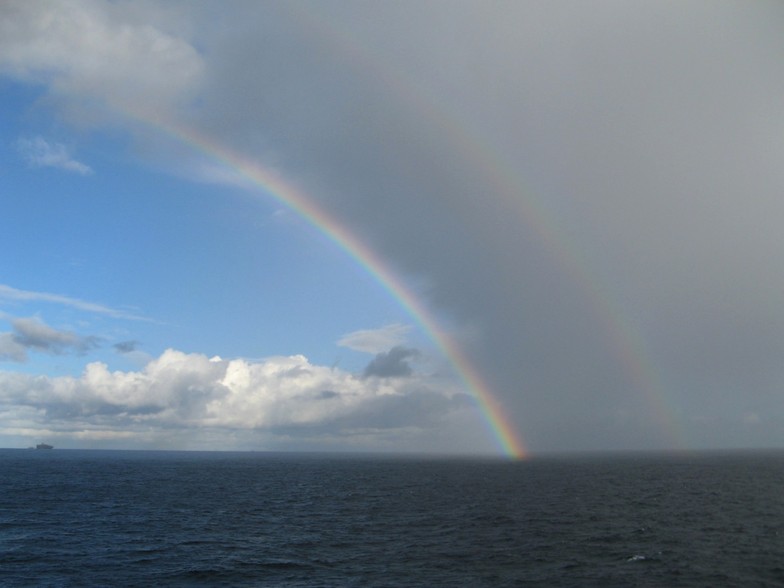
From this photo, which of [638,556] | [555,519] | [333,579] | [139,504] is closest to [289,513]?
[139,504]

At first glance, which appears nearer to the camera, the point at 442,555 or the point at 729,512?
the point at 442,555

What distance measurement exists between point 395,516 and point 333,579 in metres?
39.2

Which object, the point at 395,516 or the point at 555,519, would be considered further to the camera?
the point at 395,516

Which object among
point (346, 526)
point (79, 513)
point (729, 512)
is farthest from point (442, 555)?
point (79, 513)

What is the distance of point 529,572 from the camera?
155 feet

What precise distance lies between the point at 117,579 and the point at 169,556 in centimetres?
907

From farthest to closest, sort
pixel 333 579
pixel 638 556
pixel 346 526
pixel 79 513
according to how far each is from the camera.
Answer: pixel 79 513, pixel 346 526, pixel 638 556, pixel 333 579

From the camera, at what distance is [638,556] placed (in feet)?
172

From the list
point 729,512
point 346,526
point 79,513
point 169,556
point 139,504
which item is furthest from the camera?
point 139,504

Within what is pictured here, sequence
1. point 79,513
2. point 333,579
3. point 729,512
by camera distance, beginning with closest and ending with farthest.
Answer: point 333,579 < point 729,512 < point 79,513

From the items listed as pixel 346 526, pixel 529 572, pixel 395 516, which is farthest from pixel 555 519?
pixel 529 572

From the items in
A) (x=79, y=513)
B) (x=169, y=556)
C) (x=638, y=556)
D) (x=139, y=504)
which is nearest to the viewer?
(x=638, y=556)

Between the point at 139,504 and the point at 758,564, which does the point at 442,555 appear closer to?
the point at 758,564

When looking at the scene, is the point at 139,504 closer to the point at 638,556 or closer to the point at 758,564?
the point at 638,556
